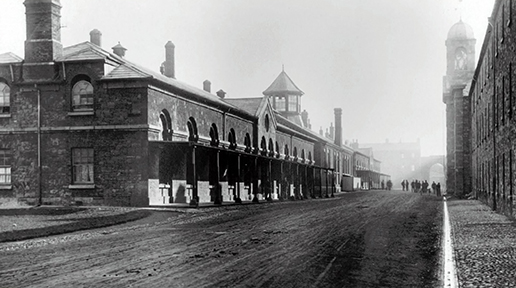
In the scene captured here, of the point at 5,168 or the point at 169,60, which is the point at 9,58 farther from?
the point at 169,60

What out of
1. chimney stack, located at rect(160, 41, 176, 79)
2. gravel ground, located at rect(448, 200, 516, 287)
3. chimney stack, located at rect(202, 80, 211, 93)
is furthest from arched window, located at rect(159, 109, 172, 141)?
chimney stack, located at rect(202, 80, 211, 93)

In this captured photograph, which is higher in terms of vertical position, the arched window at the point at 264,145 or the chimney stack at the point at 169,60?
the chimney stack at the point at 169,60

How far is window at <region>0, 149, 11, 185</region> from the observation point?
25984mm

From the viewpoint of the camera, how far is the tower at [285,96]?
230ft

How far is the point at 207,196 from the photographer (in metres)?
31.4

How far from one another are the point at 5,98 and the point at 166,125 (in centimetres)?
730

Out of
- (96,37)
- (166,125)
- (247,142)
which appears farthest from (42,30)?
(247,142)

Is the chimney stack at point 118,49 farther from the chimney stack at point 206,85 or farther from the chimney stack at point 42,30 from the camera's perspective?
the chimney stack at point 206,85

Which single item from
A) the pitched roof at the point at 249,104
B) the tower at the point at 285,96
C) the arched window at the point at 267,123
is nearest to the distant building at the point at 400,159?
the tower at the point at 285,96

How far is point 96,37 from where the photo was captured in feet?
105

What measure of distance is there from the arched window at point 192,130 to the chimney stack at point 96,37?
23.3ft

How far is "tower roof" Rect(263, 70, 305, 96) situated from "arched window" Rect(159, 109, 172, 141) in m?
43.4

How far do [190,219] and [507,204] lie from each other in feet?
36.0

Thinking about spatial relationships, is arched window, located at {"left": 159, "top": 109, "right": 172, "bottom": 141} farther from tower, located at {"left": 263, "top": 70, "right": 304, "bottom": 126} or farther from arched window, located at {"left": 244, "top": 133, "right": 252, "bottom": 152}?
tower, located at {"left": 263, "top": 70, "right": 304, "bottom": 126}
